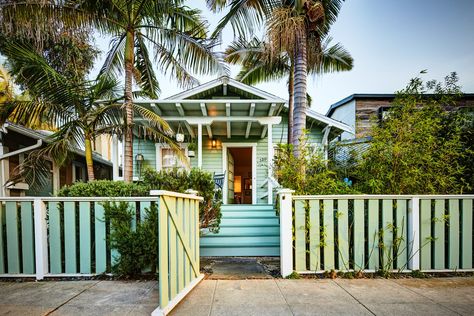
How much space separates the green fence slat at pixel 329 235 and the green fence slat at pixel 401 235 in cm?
Result: 94

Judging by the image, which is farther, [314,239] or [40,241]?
[314,239]

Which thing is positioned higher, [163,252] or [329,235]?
[163,252]

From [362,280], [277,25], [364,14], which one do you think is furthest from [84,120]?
[364,14]

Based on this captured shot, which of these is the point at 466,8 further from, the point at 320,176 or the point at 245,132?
the point at 320,176

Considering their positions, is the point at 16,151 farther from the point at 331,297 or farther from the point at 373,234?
the point at 373,234

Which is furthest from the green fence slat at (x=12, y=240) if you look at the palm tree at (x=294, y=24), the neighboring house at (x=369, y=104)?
the neighboring house at (x=369, y=104)

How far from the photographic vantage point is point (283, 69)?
27.6 feet

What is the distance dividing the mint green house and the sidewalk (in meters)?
1.55

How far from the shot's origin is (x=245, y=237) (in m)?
4.64

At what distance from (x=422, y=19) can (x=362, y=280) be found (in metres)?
9.97

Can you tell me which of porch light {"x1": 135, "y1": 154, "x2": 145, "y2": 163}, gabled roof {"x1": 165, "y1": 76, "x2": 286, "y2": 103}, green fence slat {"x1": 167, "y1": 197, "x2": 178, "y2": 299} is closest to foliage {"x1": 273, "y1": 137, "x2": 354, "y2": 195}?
green fence slat {"x1": 167, "y1": 197, "x2": 178, "y2": 299}

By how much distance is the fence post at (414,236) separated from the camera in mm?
3295

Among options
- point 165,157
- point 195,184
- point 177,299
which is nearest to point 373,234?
point 177,299

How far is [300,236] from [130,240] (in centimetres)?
232
